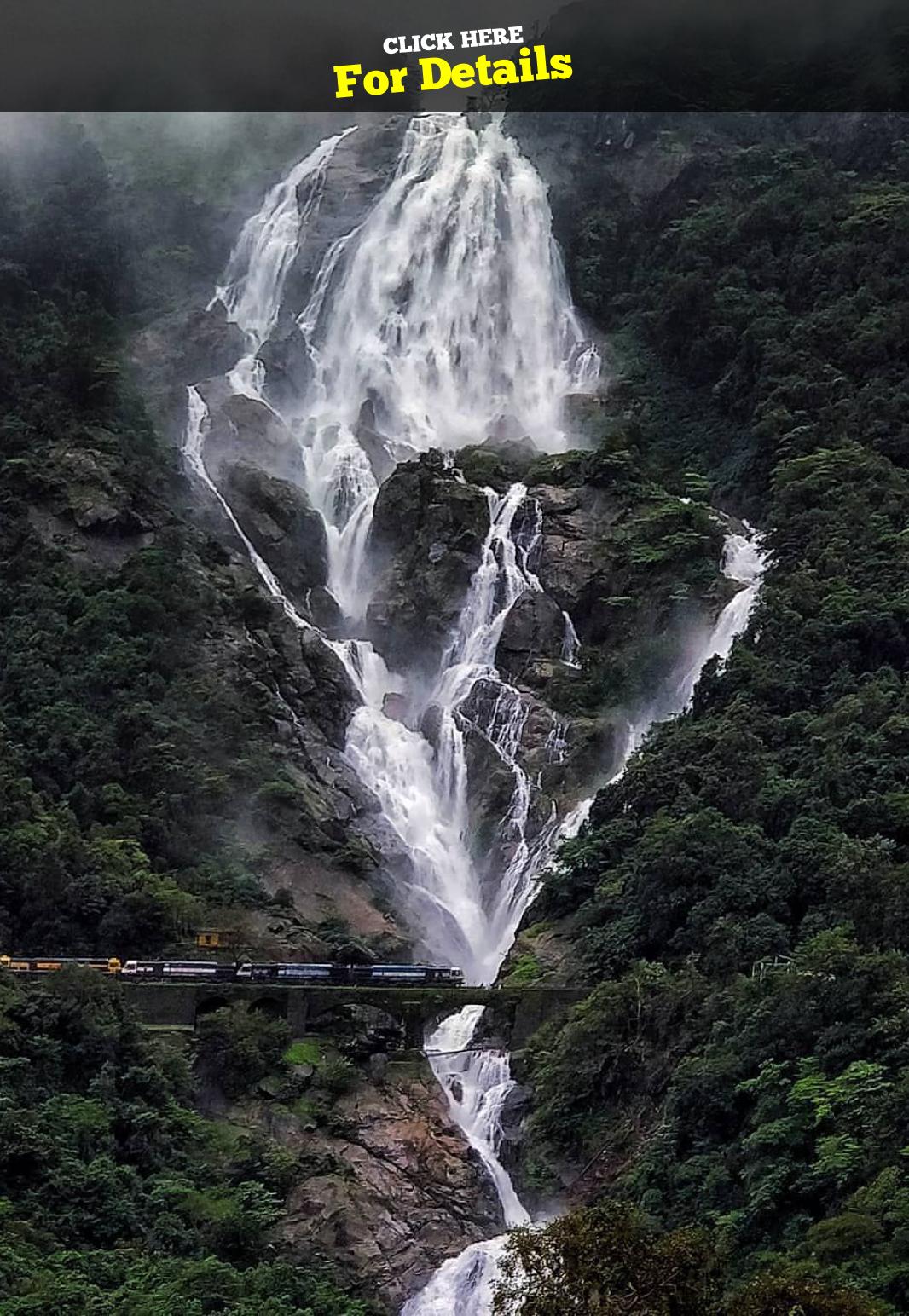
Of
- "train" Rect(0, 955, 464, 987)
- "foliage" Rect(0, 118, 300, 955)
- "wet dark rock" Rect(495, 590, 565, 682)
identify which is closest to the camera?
"train" Rect(0, 955, 464, 987)

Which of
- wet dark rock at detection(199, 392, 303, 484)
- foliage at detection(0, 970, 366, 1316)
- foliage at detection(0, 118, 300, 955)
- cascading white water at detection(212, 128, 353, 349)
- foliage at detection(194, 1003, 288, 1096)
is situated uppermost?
cascading white water at detection(212, 128, 353, 349)

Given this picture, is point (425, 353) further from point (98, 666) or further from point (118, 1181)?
point (118, 1181)

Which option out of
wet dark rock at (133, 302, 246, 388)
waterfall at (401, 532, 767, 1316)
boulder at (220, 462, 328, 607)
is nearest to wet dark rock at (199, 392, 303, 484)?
boulder at (220, 462, 328, 607)

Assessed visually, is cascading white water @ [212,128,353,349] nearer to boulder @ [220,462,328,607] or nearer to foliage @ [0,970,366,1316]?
boulder @ [220,462,328,607]

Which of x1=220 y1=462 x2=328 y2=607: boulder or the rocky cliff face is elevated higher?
x1=220 y1=462 x2=328 y2=607: boulder

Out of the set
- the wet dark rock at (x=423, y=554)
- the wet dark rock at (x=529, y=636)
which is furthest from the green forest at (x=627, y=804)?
the wet dark rock at (x=423, y=554)
